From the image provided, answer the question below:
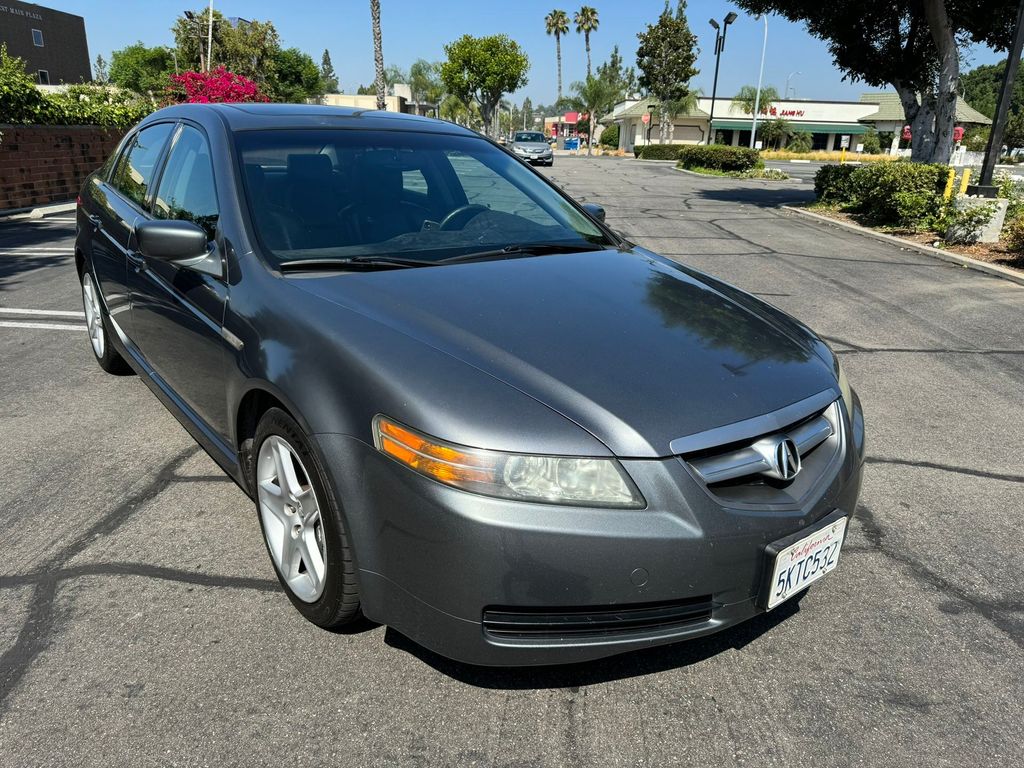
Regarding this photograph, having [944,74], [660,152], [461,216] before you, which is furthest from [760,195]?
[660,152]

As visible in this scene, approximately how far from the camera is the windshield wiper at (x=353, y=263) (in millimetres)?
2710

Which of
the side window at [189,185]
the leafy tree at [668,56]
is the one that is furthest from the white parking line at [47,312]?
the leafy tree at [668,56]

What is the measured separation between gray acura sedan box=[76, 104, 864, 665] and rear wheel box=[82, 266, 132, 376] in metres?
1.50

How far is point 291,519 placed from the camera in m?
2.51

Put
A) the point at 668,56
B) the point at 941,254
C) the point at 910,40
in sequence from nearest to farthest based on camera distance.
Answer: the point at 941,254 < the point at 910,40 < the point at 668,56

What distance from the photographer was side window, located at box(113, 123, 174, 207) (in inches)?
152

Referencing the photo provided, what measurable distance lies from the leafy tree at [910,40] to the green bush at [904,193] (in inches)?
90.7

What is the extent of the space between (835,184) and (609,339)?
16.3m

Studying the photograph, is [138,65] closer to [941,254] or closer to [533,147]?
[533,147]

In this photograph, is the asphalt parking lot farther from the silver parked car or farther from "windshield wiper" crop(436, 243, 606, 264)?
the silver parked car

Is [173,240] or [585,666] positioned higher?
[173,240]

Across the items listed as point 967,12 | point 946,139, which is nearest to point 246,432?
point 946,139

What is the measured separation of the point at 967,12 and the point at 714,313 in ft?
53.9

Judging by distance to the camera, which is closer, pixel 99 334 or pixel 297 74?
pixel 99 334
